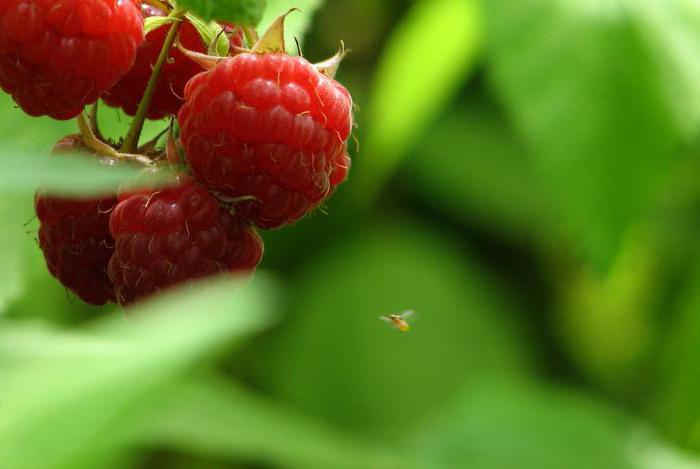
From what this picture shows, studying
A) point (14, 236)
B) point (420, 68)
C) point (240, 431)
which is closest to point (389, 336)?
point (420, 68)

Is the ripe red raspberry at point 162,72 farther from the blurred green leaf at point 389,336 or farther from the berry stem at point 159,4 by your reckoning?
the blurred green leaf at point 389,336

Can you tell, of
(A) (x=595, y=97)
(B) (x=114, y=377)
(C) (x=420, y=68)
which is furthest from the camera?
(C) (x=420, y=68)

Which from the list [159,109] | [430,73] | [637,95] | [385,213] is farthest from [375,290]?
[159,109]

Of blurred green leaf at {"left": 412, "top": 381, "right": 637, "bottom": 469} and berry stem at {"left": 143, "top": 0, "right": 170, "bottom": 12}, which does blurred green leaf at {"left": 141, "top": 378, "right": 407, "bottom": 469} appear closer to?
blurred green leaf at {"left": 412, "top": 381, "right": 637, "bottom": 469}

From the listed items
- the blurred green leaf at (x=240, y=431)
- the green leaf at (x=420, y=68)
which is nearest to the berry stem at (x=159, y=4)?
the blurred green leaf at (x=240, y=431)

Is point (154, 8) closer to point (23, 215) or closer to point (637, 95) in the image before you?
point (23, 215)

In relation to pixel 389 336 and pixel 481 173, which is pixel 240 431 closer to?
pixel 389 336
